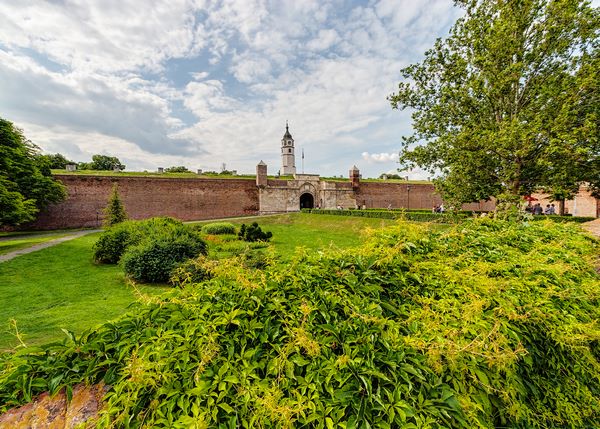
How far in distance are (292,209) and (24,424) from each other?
1320 inches

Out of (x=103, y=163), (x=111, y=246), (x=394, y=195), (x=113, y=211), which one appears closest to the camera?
(x=111, y=246)

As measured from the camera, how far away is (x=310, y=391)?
137cm

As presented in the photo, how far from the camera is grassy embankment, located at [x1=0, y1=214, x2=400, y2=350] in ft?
16.0

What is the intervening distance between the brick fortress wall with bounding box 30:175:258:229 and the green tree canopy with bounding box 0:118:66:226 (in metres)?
1.75

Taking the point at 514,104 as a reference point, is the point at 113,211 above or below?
below

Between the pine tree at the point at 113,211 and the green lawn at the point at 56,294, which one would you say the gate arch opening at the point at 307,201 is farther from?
the green lawn at the point at 56,294

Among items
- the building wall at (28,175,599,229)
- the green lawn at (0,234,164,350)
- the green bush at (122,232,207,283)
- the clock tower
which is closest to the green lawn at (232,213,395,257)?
the green bush at (122,232,207,283)

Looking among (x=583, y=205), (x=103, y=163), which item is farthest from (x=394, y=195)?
(x=103, y=163)

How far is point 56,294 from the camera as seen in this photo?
7250 mm

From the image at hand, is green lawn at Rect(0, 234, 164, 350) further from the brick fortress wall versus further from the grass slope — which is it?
the brick fortress wall

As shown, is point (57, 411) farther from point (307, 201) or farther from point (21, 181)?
point (307, 201)

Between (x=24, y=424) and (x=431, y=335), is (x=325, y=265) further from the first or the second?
(x=24, y=424)

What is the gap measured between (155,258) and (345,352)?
8.61 metres

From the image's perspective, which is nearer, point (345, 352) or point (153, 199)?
point (345, 352)
